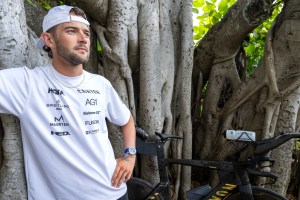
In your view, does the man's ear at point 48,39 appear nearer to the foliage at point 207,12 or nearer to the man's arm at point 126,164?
the man's arm at point 126,164

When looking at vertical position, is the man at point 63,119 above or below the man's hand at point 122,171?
above

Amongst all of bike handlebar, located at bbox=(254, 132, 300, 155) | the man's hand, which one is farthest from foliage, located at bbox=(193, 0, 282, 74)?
the man's hand

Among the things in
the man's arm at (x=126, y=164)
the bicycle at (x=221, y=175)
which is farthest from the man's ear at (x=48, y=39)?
the bicycle at (x=221, y=175)

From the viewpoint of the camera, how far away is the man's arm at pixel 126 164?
1.95 meters

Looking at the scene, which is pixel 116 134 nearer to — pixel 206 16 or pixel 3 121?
pixel 3 121

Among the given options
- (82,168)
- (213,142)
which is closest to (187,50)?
(213,142)

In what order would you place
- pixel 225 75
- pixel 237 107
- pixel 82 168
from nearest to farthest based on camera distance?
pixel 82 168 < pixel 237 107 < pixel 225 75

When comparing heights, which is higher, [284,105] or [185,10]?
[185,10]

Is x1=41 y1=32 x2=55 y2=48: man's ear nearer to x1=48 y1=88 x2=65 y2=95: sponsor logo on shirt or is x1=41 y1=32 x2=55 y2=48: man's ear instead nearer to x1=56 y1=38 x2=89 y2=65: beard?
x1=56 y1=38 x2=89 y2=65: beard

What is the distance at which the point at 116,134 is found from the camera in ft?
10.3

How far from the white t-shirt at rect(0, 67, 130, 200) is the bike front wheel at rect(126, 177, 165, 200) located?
1155 mm

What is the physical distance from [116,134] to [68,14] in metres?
1.51

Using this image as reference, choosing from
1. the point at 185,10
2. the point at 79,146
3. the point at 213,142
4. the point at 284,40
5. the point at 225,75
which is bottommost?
the point at 213,142

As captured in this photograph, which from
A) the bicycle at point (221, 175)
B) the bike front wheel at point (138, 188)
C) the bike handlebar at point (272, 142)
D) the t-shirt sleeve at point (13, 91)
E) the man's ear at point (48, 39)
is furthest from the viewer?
the bike front wheel at point (138, 188)
